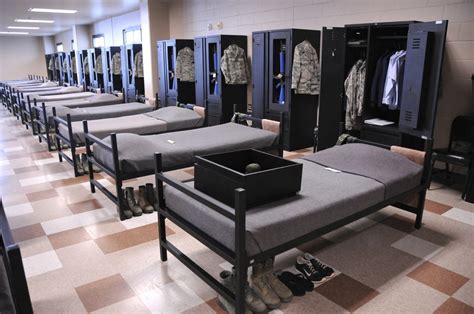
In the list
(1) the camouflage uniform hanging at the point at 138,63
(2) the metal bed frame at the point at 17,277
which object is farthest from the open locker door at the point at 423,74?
(1) the camouflage uniform hanging at the point at 138,63

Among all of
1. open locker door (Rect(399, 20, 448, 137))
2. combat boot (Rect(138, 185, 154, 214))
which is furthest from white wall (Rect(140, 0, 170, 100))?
open locker door (Rect(399, 20, 448, 137))

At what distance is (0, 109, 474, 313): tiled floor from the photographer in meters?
2.27

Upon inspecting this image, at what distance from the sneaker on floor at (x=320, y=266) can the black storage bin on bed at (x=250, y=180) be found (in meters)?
0.53

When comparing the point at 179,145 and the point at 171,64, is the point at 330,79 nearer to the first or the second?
the point at 179,145

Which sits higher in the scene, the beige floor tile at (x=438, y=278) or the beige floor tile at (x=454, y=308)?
the beige floor tile at (x=438, y=278)

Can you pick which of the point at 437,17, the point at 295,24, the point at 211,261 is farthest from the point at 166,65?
the point at 211,261

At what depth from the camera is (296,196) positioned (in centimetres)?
243

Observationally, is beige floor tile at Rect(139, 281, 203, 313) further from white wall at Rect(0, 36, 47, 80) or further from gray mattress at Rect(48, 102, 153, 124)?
white wall at Rect(0, 36, 47, 80)

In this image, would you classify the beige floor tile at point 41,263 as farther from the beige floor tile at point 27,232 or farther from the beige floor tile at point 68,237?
the beige floor tile at point 27,232

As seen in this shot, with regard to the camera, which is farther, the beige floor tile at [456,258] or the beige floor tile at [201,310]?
the beige floor tile at [456,258]

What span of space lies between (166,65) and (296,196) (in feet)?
21.3

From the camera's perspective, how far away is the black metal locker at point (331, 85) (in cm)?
505

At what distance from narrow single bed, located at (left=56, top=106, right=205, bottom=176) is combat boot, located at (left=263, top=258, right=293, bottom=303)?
323 centimetres

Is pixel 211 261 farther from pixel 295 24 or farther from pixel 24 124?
pixel 24 124
